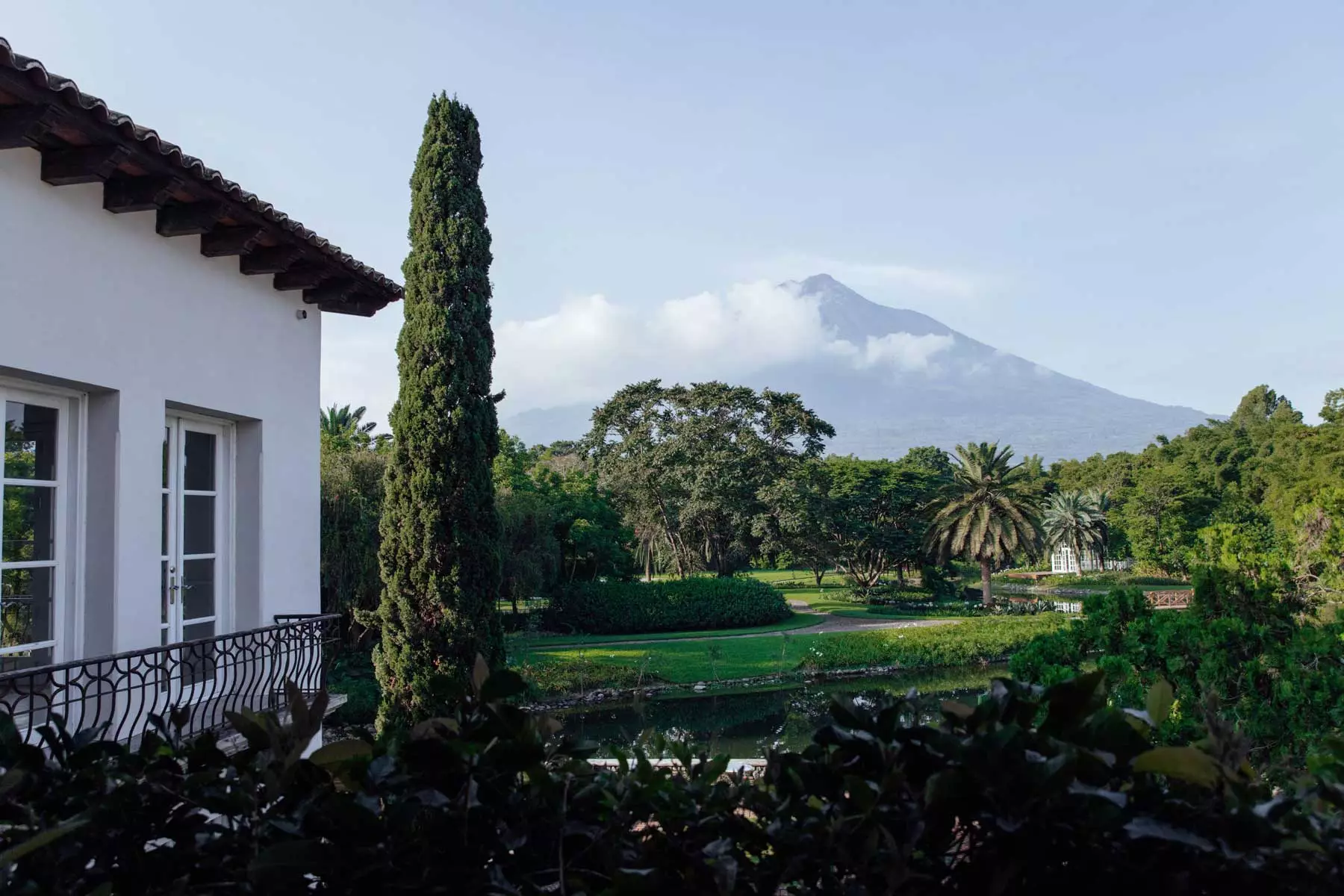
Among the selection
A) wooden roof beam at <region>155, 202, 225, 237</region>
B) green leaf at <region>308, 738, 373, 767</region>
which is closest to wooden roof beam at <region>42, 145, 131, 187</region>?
wooden roof beam at <region>155, 202, 225, 237</region>

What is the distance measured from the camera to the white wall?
440 cm

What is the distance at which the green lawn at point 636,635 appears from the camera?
24.6 metres

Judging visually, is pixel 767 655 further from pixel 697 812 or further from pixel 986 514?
pixel 697 812

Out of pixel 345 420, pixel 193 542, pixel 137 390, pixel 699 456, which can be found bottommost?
pixel 193 542

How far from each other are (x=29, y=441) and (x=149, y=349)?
79 cm

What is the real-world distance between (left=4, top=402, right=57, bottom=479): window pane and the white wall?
26 cm

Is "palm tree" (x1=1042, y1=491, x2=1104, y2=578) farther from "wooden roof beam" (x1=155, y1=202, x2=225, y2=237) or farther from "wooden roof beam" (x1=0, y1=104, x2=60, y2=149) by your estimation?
"wooden roof beam" (x1=0, y1=104, x2=60, y2=149)

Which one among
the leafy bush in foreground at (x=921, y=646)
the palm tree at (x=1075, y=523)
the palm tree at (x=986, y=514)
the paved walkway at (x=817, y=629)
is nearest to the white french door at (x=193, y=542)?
the paved walkway at (x=817, y=629)

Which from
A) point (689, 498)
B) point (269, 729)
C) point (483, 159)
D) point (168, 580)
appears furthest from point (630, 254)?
point (269, 729)

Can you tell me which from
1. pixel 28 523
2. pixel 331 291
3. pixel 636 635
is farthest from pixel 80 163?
pixel 636 635

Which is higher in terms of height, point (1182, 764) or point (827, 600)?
point (1182, 764)

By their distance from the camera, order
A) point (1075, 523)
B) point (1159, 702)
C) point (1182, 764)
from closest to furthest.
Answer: point (1182, 764), point (1159, 702), point (1075, 523)

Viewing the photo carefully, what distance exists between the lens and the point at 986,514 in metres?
34.6

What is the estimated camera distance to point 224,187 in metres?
4.96
